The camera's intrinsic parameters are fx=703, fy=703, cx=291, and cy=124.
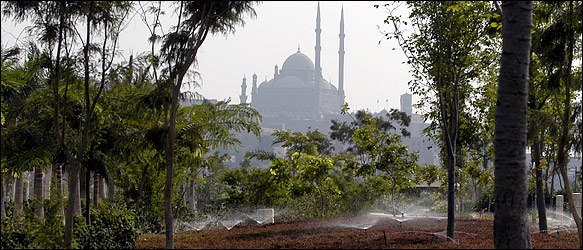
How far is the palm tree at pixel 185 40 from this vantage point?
990 cm

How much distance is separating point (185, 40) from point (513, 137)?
5046mm

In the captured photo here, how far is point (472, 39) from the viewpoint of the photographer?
11.2 m

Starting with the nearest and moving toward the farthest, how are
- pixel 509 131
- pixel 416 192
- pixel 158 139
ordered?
pixel 509 131
pixel 158 139
pixel 416 192

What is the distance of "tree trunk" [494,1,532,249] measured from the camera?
712 cm

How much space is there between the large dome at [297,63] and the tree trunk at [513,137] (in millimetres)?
148033

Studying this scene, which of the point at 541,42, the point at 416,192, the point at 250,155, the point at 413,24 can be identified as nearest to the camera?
the point at 541,42

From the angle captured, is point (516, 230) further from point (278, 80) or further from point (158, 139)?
point (278, 80)

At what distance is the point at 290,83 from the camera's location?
490 feet

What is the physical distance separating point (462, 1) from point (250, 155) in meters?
14.8

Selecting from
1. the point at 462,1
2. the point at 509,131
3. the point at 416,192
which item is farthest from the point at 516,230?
the point at 416,192

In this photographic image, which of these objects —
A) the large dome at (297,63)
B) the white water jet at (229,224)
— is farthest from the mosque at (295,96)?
the white water jet at (229,224)

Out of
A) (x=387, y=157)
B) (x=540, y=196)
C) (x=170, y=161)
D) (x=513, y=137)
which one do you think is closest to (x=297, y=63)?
(x=387, y=157)

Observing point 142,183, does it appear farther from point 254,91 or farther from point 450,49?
point 254,91

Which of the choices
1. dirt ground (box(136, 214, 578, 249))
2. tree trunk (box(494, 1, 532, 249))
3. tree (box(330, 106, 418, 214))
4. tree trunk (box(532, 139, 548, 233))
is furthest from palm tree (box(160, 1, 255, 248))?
tree (box(330, 106, 418, 214))
